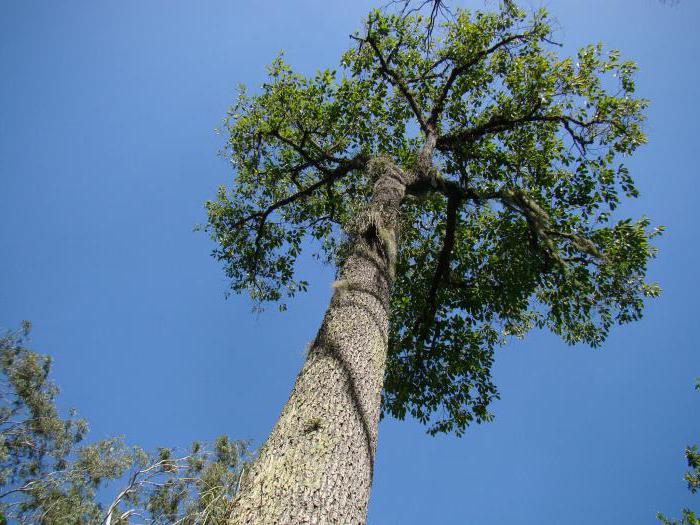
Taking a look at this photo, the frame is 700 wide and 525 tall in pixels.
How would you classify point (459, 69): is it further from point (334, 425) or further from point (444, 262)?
point (334, 425)

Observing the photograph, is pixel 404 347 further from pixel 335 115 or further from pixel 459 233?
pixel 335 115

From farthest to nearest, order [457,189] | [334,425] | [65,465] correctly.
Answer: [65,465]
[457,189]
[334,425]

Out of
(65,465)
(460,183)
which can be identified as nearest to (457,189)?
(460,183)

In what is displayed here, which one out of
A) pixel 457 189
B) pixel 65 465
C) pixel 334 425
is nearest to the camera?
pixel 334 425

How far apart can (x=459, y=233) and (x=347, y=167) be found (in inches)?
Answer: 112

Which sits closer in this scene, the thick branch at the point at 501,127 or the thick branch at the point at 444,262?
the thick branch at the point at 444,262

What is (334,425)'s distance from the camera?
2.49 m

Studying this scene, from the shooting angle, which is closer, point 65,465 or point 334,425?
point 334,425

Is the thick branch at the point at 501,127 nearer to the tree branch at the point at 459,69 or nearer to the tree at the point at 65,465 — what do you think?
the tree branch at the point at 459,69

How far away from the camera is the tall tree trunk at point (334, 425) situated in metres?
2.02

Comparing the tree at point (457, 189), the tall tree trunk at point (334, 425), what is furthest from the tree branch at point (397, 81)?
the tall tree trunk at point (334, 425)

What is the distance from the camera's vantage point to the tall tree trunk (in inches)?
79.7

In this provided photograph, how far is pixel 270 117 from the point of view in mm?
8602

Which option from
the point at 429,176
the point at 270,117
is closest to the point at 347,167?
the point at 429,176
